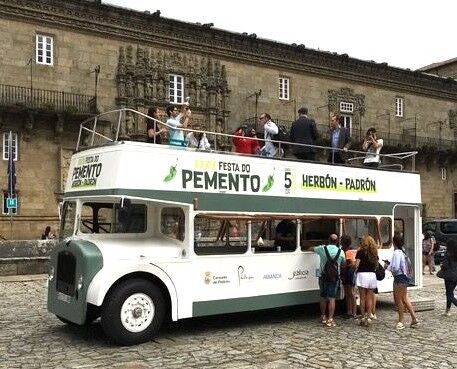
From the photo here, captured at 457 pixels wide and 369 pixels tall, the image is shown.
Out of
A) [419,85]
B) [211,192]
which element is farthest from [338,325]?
[419,85]

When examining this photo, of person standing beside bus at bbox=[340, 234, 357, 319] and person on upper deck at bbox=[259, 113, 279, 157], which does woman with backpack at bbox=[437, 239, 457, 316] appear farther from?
person on upper deck at bbox=[259, 113, 279, 157]

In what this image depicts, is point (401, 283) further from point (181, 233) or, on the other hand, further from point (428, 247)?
point (428, 247)

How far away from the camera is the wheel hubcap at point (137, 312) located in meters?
8.65

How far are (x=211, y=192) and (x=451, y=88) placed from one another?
4235 cm

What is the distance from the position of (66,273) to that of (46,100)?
20.9 meters

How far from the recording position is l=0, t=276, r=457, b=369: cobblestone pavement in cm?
779

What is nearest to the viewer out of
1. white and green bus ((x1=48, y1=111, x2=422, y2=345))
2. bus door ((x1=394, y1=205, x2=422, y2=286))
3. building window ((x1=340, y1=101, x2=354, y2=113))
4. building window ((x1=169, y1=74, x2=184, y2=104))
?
white and green bus ((x1=48, y1=111, x2=422, y2=345))

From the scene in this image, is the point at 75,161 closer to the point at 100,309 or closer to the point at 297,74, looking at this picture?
the point at 100,309

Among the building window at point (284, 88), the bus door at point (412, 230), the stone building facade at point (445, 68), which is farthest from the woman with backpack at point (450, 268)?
the stone building facade at point (445, 68)

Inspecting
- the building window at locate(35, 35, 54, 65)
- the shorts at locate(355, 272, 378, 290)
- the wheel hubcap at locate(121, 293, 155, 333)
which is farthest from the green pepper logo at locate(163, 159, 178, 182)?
the building window at locate(35, 35, 54, 65)

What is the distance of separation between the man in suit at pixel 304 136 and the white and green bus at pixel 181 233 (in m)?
0.50

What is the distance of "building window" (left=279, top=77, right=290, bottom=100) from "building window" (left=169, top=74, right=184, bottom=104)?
7.20 metres

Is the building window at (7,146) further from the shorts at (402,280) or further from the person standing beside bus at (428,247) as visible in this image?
the shorts at (402,280)

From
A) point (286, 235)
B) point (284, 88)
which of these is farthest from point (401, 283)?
point (284, 88)
